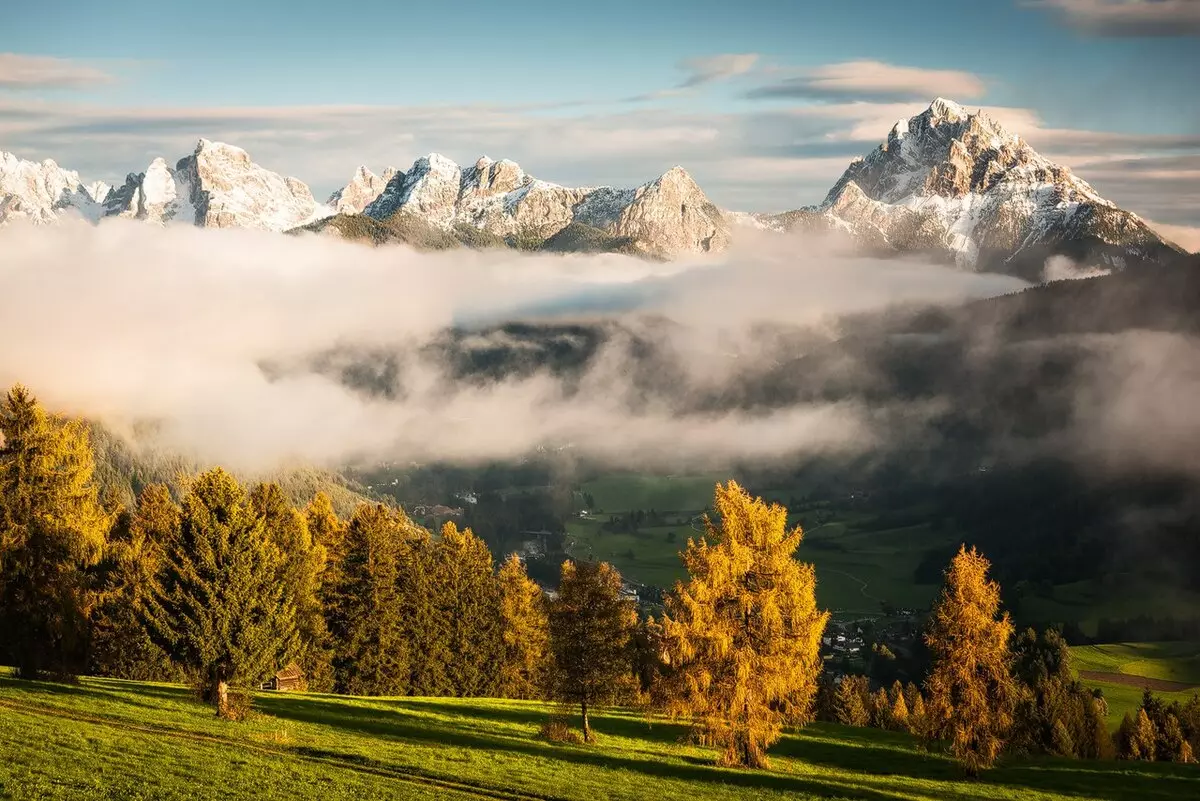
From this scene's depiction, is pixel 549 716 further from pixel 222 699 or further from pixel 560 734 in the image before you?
pixel 222 699

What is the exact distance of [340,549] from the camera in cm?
9888

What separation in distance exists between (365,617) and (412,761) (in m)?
49.5

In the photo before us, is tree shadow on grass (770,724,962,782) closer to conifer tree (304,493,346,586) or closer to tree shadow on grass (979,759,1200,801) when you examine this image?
tree shadow on grass (979,759,1200,801)

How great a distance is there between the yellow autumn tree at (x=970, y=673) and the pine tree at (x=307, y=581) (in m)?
53.3

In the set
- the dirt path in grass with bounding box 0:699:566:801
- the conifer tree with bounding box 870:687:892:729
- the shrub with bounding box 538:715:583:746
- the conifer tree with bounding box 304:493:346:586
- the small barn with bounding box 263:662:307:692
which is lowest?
the conifer tree with bounding box 870:687:892:729

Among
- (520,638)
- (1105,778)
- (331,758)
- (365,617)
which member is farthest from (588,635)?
(520,638)

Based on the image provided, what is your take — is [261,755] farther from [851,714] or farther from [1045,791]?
[851,714]

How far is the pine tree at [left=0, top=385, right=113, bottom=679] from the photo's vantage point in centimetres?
6041

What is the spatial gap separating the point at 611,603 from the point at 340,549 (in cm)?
3959

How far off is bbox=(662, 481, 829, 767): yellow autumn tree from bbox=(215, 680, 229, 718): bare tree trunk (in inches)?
969

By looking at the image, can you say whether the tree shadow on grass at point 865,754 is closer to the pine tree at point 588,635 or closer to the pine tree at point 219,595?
the pine tree at point 588,635

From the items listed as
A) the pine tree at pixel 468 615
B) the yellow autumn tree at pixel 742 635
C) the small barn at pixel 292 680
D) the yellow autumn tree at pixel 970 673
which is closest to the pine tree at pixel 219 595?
the yellow autumn tree at pixel 742 635

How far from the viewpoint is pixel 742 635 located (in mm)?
57406

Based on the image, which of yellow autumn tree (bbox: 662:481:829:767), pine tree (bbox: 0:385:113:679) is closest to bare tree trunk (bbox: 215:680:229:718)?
pine tree (bbox: 0:385:113:679)
